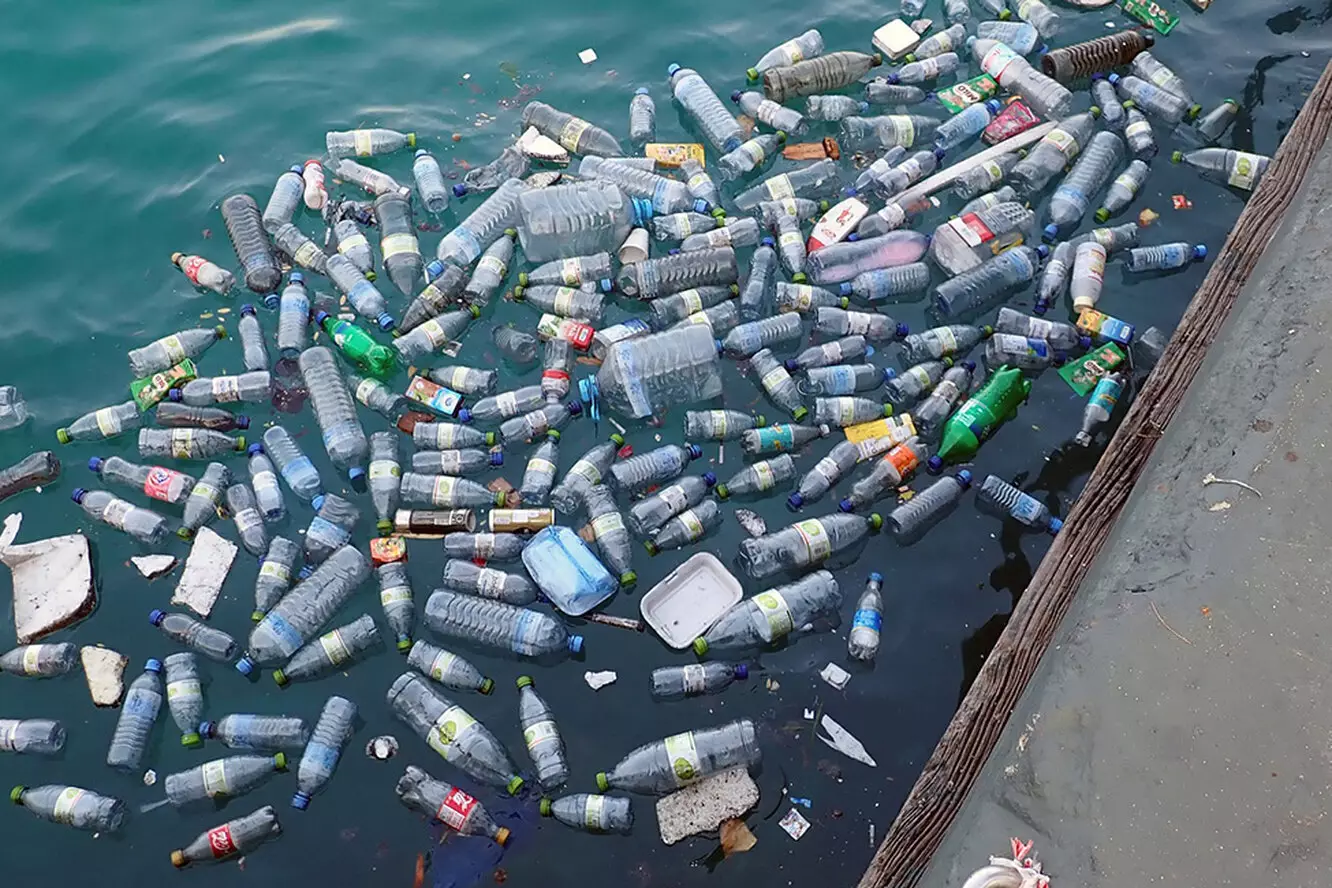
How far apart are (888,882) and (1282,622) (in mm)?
1751

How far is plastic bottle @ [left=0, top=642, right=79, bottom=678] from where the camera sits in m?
5.39

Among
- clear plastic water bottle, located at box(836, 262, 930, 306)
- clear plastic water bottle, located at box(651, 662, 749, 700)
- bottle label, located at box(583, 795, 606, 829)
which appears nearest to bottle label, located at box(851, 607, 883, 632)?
clear plastic water bottle, located at box(651, 662, 749, 700)

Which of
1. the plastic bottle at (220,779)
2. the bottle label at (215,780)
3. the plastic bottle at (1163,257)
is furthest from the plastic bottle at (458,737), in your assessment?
the plastic bottle at (1163,257)

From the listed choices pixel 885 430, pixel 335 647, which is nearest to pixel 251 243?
pixel 335 647

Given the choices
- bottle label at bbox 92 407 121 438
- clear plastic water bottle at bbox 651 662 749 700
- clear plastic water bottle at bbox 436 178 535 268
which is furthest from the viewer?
clear plastic water bottle at bbox 436 178 535 268

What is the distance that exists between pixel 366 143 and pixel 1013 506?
18.7 ft

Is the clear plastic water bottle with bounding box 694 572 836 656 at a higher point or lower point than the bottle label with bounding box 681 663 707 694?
higher

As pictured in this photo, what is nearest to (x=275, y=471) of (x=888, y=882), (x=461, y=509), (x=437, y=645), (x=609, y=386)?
(x=461, y=509)

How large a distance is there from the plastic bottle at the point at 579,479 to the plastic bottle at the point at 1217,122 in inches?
220

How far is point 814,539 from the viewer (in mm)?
5641

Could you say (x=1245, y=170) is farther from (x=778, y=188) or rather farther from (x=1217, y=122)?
(x=778, y=188)

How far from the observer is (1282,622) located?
3441mm

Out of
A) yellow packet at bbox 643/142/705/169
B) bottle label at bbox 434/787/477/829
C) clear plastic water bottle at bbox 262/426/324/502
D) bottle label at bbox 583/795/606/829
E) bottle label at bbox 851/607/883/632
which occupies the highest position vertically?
yellow packet at bbox 643/142/705/169

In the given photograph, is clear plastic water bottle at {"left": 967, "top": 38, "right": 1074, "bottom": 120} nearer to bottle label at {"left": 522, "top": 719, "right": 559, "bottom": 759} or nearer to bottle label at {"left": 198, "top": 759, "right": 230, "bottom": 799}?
bottle label at {"left": 522, "top": 719, "right": 559, "bottom": 759}
